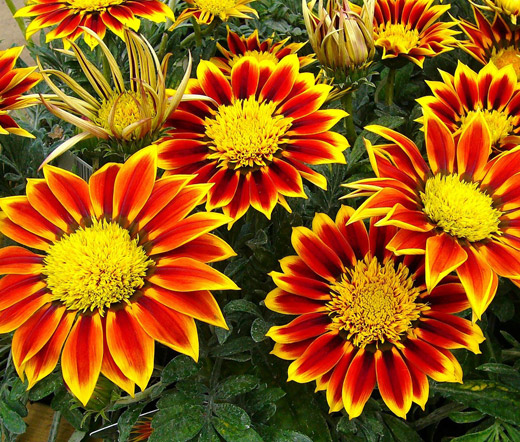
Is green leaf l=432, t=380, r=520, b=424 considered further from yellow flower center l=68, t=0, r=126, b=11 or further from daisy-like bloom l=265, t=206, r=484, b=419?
yellow flower center l=68, t=0, r=126, b=11

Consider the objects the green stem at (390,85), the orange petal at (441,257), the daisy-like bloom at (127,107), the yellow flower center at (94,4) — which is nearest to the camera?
the orange petal at (441,257)

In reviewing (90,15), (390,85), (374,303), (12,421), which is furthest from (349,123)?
(12,421)

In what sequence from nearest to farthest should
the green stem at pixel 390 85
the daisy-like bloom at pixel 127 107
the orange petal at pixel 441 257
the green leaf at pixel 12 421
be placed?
the orange petal at pixel 441 257 → the daisy-like bloom at pixel 127 107 → the green leaf at pixel 12 421 → the green stem at pixel 390 85

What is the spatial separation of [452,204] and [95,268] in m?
0.44

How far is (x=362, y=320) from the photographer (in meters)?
0.73

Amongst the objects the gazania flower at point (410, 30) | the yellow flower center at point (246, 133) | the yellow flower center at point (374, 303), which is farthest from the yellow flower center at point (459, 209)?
the gazania flower at point (410, 30)

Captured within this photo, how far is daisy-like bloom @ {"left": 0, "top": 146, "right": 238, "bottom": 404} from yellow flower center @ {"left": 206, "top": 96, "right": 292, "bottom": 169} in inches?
2.9

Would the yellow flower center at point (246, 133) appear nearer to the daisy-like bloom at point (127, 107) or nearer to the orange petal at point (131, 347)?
the daisy-like bloom at point (127, 107)

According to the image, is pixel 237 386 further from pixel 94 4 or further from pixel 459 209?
pixel 94 4

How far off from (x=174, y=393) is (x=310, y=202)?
0.39m

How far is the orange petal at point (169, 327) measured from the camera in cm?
62

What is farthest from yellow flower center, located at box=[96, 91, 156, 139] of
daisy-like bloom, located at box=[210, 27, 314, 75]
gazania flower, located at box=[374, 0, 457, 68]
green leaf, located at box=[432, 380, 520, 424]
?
green leaf, located at box=[432, 380, 520, 424]

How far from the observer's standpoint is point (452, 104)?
910 mm

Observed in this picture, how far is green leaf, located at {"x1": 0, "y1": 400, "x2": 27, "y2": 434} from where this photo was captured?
33.7 inches
